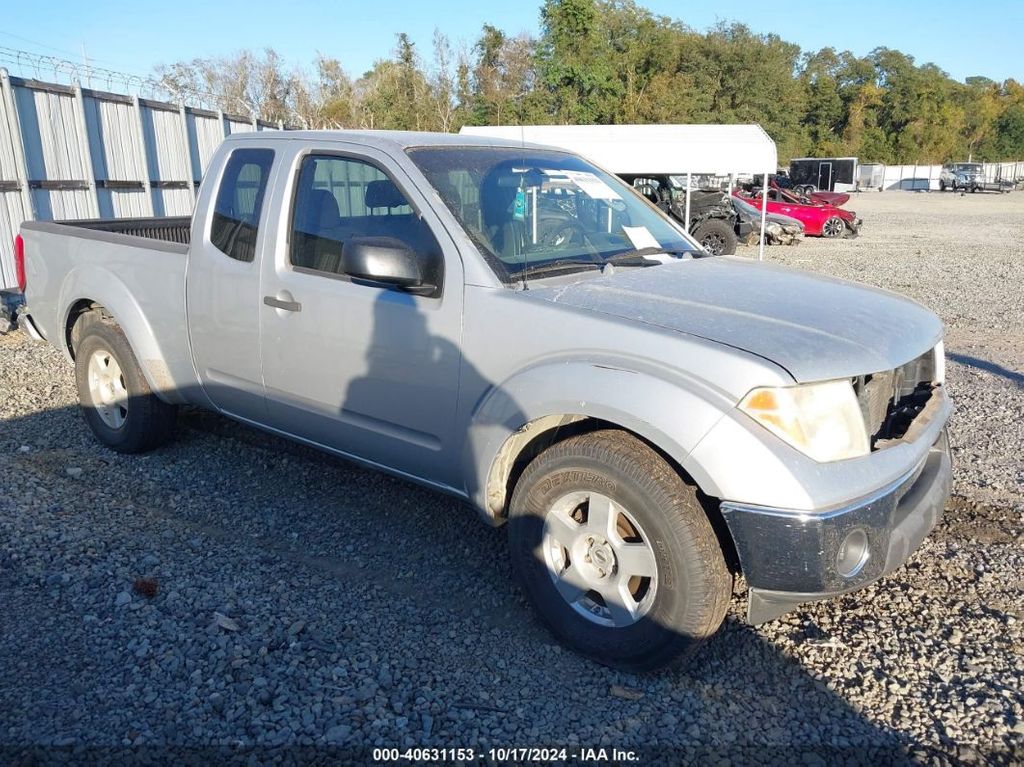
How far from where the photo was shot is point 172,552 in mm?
3957

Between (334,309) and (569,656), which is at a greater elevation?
(334,309)

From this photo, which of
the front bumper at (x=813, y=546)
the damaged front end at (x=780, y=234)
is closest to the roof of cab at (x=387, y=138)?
the front bumper at (x=813, y=546)

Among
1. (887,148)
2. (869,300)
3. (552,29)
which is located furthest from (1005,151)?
(869,300)

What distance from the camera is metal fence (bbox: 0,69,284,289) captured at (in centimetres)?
953

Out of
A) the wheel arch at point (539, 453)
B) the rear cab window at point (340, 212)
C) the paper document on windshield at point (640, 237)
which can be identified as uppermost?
the rear cab window at point (340, 212)

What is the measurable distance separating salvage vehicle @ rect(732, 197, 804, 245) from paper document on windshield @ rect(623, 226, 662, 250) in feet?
56.5

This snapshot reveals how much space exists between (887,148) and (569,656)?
272 feet

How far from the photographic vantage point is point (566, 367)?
117 inches

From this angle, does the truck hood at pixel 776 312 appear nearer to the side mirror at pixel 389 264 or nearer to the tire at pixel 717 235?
the side mirror at pixel 389 264

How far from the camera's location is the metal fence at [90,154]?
9.53 metres

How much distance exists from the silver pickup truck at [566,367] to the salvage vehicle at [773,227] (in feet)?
55.9

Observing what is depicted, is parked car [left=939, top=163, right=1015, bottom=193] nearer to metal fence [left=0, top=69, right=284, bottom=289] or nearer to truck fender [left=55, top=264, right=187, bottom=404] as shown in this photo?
metal fence [left=0, top=69, right=284, bottom=289]

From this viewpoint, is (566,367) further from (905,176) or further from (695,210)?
(905,176)

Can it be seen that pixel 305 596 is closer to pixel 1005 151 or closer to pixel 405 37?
pixel 405 37
